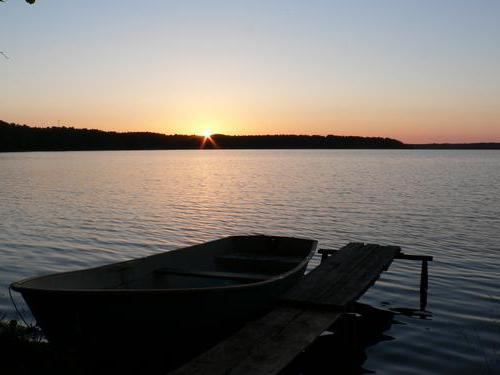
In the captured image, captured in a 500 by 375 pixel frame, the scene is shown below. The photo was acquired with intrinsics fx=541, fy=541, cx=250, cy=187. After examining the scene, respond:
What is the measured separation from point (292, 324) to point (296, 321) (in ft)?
0.67

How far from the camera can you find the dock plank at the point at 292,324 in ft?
23.2

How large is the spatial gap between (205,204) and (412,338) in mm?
27756

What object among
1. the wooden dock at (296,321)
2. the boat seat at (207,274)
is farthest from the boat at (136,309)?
the wooden dock at (296,321)

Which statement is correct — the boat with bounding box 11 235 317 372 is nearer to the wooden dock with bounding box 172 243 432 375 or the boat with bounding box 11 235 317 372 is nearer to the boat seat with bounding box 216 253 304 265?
the wooden dock with bounding box 172 243 432 375

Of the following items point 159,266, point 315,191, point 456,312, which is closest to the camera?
point 159,266

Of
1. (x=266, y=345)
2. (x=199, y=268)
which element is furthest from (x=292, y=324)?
(x=199, y=268)

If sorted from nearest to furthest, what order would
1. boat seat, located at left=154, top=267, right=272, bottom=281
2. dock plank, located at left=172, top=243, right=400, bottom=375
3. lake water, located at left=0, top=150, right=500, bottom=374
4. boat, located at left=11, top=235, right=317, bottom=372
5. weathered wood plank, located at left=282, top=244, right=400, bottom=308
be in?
1. dock plank, located at left=172, top=243, right=400, bottom=375
2. boat, located at left=11, top=235, right=317, bottom=372
3. weathered wood plank, located at left=282, top=244, right=400, bottom=308
4. boat seat, located at left=154, top=267, right=272, bottom=281
5. lake water, located at left=0, top=150, right=500, bottom=374

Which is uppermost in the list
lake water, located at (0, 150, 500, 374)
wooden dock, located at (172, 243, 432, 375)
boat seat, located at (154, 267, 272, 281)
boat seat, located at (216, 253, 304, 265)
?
boat seat, located at (154, 267, 272, 281)

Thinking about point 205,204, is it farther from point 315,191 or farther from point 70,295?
point 70,295

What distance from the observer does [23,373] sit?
278 inches

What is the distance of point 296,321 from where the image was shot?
9125mm

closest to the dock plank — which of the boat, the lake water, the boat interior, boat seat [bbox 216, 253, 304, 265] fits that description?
the boat

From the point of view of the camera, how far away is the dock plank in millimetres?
7078

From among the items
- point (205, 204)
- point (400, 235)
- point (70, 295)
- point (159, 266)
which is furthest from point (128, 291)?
point (205, 204)
